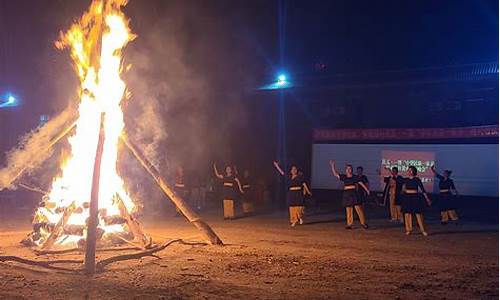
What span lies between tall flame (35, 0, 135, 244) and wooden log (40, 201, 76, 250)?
0.93 ft

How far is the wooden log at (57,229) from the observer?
30.5 ft

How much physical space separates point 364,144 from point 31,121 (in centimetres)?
1915

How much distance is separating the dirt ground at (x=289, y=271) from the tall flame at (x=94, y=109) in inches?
45.3

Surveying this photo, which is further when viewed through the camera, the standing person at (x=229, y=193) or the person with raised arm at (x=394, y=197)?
the standing person at (x=229, y=193)

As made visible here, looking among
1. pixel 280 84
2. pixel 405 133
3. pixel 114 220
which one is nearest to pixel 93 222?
pixel 114 220

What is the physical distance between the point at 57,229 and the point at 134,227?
1.39 m

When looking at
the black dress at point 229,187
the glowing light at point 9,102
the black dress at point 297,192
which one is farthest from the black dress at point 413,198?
the glowing light at point 9,102

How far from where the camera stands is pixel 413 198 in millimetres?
12133

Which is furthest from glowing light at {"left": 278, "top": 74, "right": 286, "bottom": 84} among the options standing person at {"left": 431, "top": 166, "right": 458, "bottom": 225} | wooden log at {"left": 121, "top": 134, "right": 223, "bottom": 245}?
wooden log at {"left": 121, "top": 134, "right": 223, "bottom": 245}

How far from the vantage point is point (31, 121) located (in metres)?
28.9

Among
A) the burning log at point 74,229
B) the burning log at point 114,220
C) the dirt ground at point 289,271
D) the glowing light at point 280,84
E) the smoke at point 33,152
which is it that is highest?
the glowing light at point 280,84

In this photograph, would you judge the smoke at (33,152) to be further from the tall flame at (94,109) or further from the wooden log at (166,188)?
the wooden log at (166,188)

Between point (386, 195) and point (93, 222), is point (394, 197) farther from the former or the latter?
point (93, 222)

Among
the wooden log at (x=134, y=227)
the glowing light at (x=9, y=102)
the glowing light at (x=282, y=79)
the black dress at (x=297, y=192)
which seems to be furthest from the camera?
the glowing light at (x=9, y=102)
